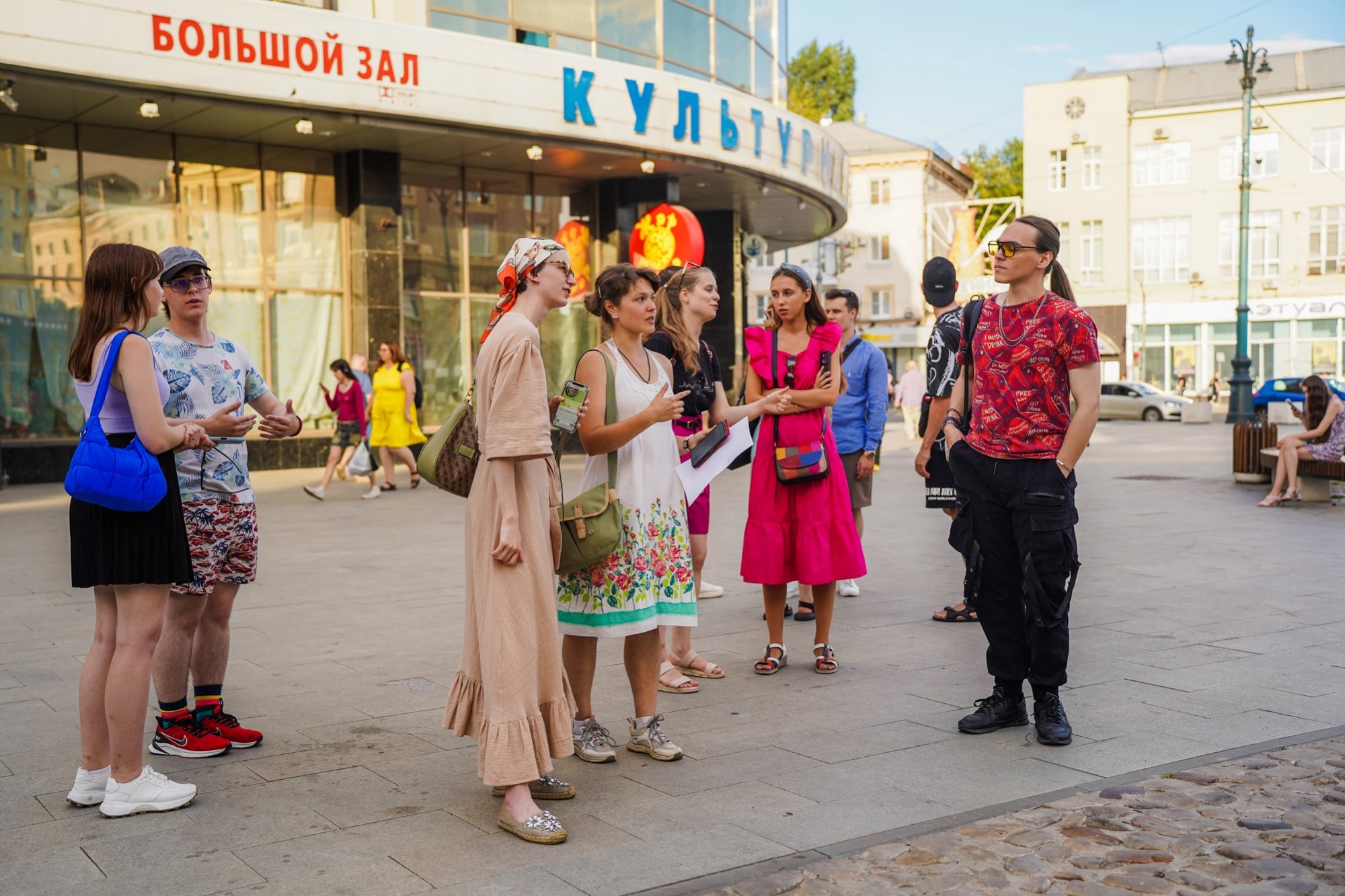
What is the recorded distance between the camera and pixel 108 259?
4.12m

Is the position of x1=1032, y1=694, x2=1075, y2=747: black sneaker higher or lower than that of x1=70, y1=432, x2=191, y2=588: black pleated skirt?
lower

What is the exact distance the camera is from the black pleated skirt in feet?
13.2

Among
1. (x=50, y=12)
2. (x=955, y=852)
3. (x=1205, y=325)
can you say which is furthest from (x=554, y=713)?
(x=1205, y=325)

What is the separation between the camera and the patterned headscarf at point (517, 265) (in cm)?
401

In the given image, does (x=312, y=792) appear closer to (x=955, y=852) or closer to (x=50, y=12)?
(x=955, y=852)

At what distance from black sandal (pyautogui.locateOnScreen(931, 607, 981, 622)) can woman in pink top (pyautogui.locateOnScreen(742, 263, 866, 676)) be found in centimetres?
144

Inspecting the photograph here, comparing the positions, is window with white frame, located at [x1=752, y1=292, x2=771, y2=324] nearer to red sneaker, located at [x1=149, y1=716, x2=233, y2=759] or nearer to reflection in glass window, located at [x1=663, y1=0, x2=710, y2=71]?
reflection in glass window, located at [x1=663, y1=0, x2=710, y2=71]

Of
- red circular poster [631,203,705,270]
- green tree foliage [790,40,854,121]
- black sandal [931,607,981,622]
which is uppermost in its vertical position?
green tree foliage [790,40,854,121]

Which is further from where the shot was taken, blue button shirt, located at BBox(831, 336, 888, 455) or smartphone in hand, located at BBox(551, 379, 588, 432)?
blue button shirt, located at BBox(831, 336, 888, 455)

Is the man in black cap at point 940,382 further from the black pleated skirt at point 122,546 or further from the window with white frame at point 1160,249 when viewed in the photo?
the window with white frame at point 1160,249

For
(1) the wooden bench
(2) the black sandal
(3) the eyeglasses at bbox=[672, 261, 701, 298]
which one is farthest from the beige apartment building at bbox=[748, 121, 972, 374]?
(3) the eyeglasses at bbox=[672, 261, 701, 298]

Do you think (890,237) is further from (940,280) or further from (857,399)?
(940,280)

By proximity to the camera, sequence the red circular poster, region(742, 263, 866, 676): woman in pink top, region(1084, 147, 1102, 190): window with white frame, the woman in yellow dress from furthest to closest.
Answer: region(1084, 147, 1102, 190): window with white frame, the red circular poster, the woman in yellow dress, region(742, 263, 866, 676): woman in pink top

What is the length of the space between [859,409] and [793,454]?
1.97m
